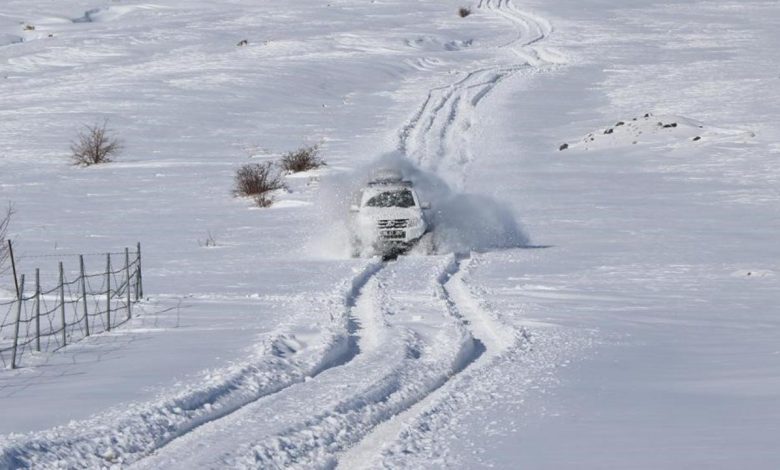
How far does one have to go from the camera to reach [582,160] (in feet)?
133

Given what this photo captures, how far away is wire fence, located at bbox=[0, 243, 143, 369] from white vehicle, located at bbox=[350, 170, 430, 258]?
4.73 m

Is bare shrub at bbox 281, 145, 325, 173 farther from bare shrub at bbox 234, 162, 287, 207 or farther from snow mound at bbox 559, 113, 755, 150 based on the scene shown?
snow mound at bbox 559, 113, 755, 150

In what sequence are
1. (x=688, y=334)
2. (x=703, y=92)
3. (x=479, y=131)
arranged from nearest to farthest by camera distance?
(x=688, y=334) < (x=479, y=131) < (x=703, y=92)

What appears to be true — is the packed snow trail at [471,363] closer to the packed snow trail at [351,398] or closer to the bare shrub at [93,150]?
the packed snow trail at [351,398]

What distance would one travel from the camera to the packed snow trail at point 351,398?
949cm

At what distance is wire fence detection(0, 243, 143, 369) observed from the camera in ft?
46.7

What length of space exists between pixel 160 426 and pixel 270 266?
1272cm

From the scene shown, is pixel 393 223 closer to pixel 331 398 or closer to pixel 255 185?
pixel 255 185

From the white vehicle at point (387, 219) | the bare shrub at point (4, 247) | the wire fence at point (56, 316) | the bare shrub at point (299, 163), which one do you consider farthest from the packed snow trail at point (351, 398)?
the bare shrub at point (299, 163)

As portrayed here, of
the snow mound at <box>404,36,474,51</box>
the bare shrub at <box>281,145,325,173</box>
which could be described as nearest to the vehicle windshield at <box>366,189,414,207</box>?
the bare shrub at <box>281,145,325,173</box>

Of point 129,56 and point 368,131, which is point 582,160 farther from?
point 129,56

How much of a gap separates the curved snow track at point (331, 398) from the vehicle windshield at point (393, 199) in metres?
4.46

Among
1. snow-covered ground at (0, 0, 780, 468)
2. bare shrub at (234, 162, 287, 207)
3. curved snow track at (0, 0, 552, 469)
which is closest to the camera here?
curved snow track at (0, 0, 552, 469)

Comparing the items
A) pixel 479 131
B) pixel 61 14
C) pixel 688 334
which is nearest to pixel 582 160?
pixel 479 131
